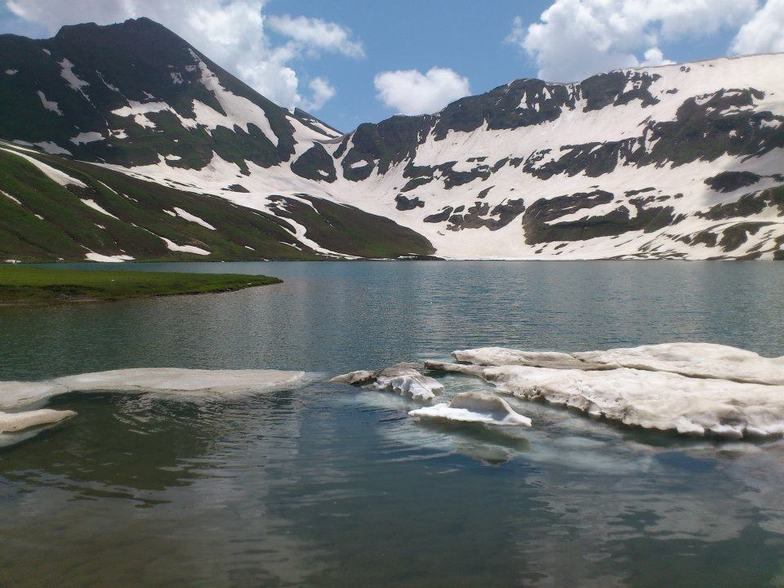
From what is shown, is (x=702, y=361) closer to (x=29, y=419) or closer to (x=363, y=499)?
(x=363, y=499)

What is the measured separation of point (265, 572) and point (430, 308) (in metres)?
61.5

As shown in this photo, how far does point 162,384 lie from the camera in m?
32.2

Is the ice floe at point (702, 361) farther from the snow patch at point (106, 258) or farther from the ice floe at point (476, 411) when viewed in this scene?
the snow patch at point (106, 258)

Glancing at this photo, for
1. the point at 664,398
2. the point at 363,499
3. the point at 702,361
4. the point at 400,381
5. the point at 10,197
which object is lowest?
the point at 363,499

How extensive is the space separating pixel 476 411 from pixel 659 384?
9173 mm

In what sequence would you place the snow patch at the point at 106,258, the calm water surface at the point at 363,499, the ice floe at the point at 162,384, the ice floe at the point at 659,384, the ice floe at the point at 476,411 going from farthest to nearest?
the snow patch at the point at 106,258
the ice floe at the point at 162,384
the ice floe at the point at 476,411
the ice floe at the point at 659,384
the calm water surface at the point at 363,499

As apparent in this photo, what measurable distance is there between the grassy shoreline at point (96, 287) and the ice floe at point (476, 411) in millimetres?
62928

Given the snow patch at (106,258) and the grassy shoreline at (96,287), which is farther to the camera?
the snow patch at (106,258)

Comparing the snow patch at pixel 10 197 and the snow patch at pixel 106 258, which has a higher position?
the snow patch at pixel 10 197

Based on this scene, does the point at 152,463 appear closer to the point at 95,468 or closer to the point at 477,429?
the point at 95,468

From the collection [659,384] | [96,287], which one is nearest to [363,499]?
[659,384]

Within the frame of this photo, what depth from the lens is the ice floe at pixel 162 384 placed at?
2968 centimetres

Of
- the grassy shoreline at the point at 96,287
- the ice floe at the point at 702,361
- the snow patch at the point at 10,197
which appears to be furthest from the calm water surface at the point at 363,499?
the snow patch at the point at 10,197

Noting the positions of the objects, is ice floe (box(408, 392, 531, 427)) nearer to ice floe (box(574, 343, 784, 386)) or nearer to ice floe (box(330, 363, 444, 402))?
ice floe (box(330, 363, 444, 402))
